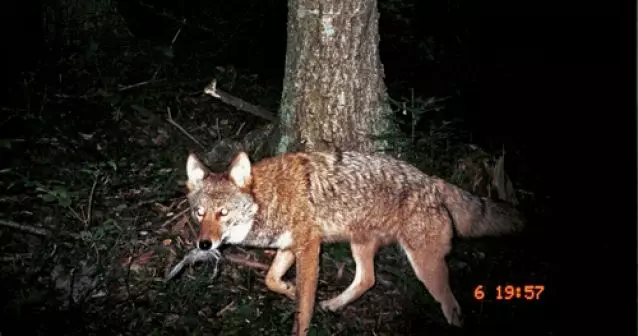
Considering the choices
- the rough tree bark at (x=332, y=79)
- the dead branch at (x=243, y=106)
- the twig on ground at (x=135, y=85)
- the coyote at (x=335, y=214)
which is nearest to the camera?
the coyote at (x=335, y=214)

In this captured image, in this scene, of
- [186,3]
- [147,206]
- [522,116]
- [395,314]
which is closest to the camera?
[395,314]

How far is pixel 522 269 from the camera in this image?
631cm

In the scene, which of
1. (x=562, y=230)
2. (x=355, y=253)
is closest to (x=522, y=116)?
(x=562, y=230)

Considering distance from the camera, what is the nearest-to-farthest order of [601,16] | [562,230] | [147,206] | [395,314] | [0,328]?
[0,328]
[395,314]
[562,230]
[147,206]
[601,16]

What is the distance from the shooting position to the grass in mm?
5605

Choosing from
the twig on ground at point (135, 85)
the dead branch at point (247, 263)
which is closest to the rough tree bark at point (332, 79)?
the dead branch at point (247, 263)

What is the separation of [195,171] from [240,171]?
1.50 feet

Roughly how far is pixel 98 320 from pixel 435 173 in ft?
13.1

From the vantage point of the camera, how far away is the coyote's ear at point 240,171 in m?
5.71

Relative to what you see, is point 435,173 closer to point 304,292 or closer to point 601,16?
point 304,292

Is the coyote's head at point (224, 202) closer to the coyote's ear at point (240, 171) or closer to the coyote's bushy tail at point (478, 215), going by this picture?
the coyote's ear at point (240, 171)
